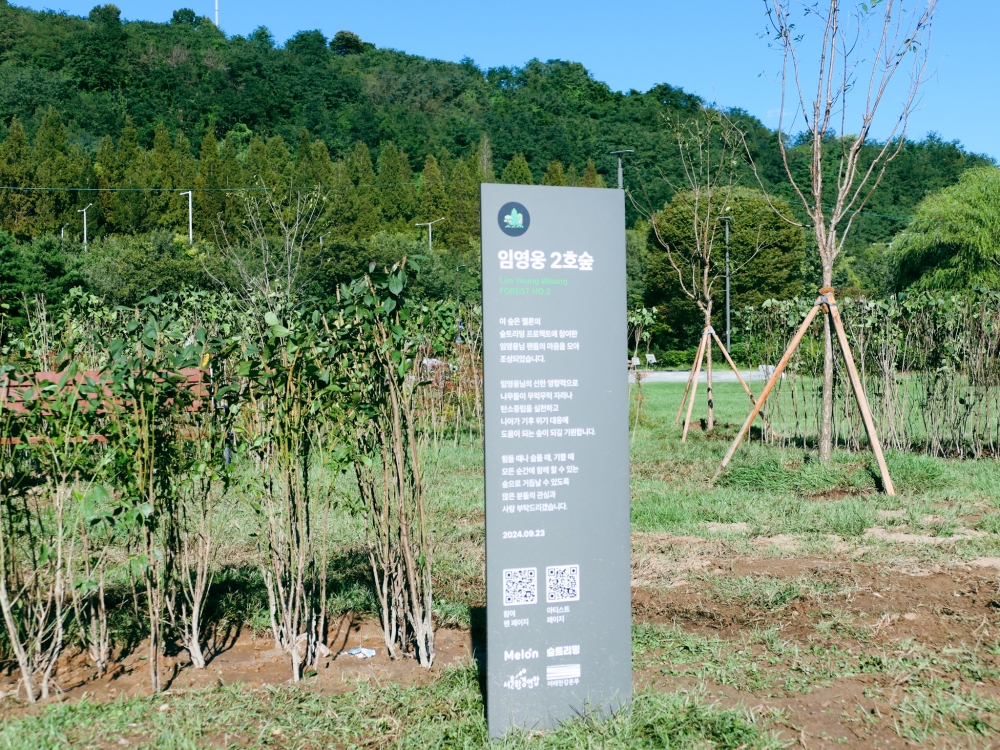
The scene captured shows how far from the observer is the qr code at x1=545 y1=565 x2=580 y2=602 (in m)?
3.33

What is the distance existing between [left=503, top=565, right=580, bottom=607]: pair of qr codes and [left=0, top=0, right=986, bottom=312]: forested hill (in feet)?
141

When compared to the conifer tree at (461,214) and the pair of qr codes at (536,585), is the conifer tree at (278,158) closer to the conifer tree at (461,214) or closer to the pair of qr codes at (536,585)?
the conifer tree at (461,214)

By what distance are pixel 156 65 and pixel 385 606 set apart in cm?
11254

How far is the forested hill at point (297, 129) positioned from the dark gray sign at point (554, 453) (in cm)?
4269

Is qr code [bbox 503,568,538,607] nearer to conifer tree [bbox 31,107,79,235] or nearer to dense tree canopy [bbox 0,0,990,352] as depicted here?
dense tree canopy [bbox 0,0,990,352]

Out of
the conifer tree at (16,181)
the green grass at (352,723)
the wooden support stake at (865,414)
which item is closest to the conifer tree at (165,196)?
the conifer tree at (16,181)

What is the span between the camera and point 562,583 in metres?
3.34

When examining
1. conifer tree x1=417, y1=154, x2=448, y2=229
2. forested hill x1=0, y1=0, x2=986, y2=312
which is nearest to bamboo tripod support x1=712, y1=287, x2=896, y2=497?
forested hill x1=0, y1=0, x2=986, y2=312

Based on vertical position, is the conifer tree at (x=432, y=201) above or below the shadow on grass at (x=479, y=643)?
above

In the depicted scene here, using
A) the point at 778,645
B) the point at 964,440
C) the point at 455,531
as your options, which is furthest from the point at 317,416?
the point at 964,440

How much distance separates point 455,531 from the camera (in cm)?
643

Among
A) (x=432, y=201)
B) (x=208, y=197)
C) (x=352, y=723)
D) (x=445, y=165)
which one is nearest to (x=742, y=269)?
(x=432, y=201)

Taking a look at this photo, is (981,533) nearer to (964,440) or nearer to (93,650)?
(964,440)

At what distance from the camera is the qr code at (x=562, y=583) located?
3.33 meters
